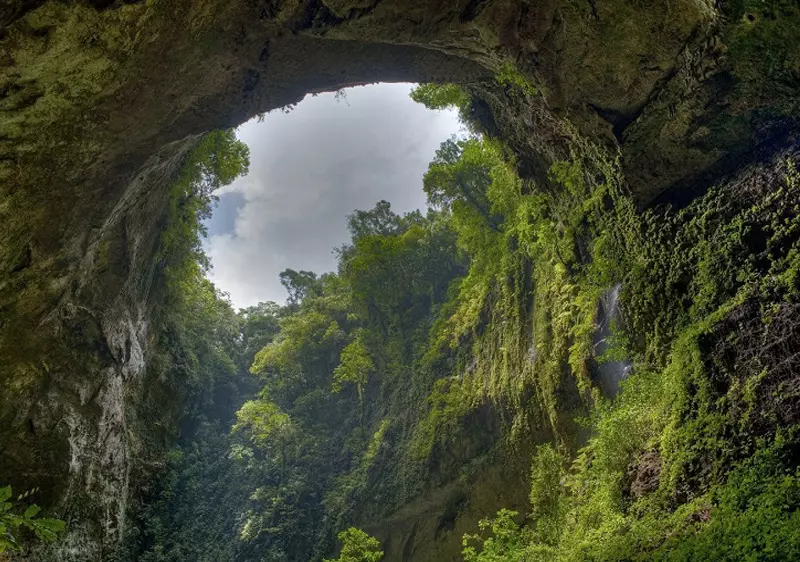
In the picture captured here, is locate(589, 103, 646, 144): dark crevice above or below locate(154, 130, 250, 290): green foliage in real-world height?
below

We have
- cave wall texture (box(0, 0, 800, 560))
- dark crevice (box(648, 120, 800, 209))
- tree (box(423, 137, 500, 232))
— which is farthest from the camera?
tree (box(423, 137, 500, 232))

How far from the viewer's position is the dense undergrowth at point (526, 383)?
569cm

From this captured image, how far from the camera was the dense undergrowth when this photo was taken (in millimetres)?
5691

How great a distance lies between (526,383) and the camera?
41.5 ft

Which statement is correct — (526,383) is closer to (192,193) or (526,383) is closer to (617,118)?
(617,118)

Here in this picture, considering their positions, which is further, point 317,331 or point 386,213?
point 386,213

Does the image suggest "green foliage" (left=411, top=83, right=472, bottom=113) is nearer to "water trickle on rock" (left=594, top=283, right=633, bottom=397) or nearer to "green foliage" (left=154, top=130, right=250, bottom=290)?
"green foliage" (left=154, top=130, right=250, bottom=290)

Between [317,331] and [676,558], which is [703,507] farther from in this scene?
[317,331]

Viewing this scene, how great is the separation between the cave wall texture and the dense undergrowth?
1.09 meters

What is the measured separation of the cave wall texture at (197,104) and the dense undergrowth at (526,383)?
1088 mm

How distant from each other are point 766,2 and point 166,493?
20.1m

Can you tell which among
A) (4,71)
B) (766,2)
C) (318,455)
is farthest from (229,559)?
(766,2)

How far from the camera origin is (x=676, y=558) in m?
4.95

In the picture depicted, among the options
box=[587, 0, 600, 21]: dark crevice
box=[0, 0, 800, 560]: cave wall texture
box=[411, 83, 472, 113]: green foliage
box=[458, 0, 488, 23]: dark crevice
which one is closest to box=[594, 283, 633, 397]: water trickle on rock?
box=[0, 0, 800, 560]: cave wall texture
